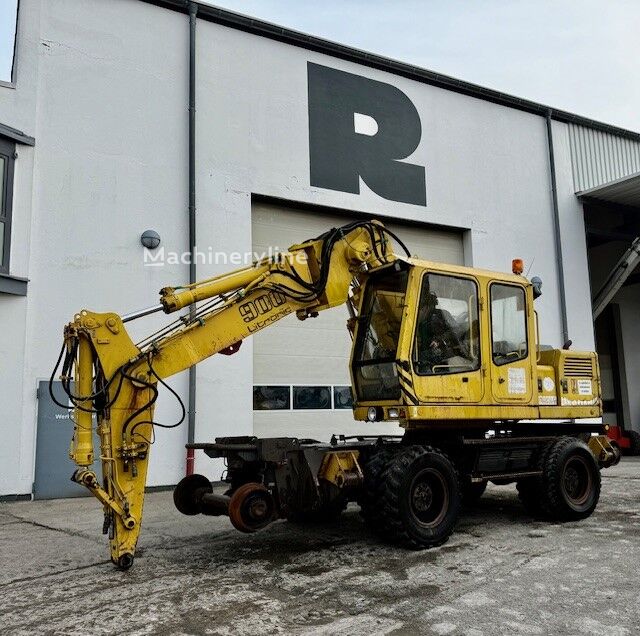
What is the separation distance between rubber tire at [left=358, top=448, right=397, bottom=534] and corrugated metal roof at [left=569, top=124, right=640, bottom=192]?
12.7 m

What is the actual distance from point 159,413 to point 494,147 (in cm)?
977

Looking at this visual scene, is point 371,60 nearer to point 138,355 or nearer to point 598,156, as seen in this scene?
point 598,156

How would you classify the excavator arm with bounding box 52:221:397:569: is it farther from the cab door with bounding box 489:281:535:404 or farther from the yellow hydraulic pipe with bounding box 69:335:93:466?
the cab door with bounding box 489:281:535:404

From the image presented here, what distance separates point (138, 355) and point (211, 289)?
902mm

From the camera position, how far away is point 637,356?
21.3 m

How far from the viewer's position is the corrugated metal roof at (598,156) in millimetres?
16484

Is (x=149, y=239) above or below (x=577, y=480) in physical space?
above

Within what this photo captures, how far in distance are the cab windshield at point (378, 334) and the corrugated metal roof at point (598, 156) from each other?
1138cm

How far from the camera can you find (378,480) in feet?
19.3

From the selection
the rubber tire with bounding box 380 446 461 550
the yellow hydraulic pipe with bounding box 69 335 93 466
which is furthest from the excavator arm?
the rubber tire with bounding box 380 446 461 550

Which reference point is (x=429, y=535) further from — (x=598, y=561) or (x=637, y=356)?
(x=637, y=356)

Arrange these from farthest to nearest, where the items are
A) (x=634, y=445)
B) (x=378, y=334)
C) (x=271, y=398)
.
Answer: (x=634, y=445), (x=271, y=398), (x=378, y=334)

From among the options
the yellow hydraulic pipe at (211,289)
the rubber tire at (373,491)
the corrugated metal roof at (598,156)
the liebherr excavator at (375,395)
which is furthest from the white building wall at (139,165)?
the corrugated metal roof at (598,156)

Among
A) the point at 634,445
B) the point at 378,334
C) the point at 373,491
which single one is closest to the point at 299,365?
the point at 378,334
